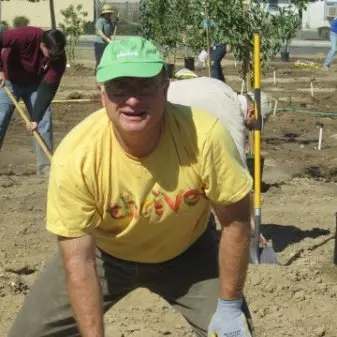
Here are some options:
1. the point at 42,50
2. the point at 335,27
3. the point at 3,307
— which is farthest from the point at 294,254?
the point at 335,27

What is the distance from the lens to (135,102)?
2.88 metres

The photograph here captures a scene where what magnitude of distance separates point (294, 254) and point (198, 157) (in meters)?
3.54

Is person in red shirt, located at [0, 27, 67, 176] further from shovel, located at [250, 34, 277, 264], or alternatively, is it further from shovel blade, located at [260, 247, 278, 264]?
shovel blade, located at [260, 247, 278, 264]

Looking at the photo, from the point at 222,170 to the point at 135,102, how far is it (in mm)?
423

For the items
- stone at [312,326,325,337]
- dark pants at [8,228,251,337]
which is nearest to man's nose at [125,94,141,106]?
dark pants at [8,228,251,337]

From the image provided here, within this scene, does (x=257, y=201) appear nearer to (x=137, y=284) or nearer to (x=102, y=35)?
(x=137, y=284)

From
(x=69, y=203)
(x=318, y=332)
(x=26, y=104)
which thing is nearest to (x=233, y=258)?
(x=69, y=203)

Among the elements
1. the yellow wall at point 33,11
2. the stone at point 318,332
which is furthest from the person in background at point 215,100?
the yellow wall at point 33,11

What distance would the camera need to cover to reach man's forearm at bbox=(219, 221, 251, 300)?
321 cm

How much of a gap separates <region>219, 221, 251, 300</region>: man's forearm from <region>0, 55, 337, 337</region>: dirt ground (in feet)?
5.84

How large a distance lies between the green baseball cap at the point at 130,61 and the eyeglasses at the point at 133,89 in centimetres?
4

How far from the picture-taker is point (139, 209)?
3.17 m

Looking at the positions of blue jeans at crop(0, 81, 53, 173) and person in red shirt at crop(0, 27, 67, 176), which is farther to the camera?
blue jeans at crop(0, 81, 53, 173)

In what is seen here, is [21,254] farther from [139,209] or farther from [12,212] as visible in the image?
[139,209]
